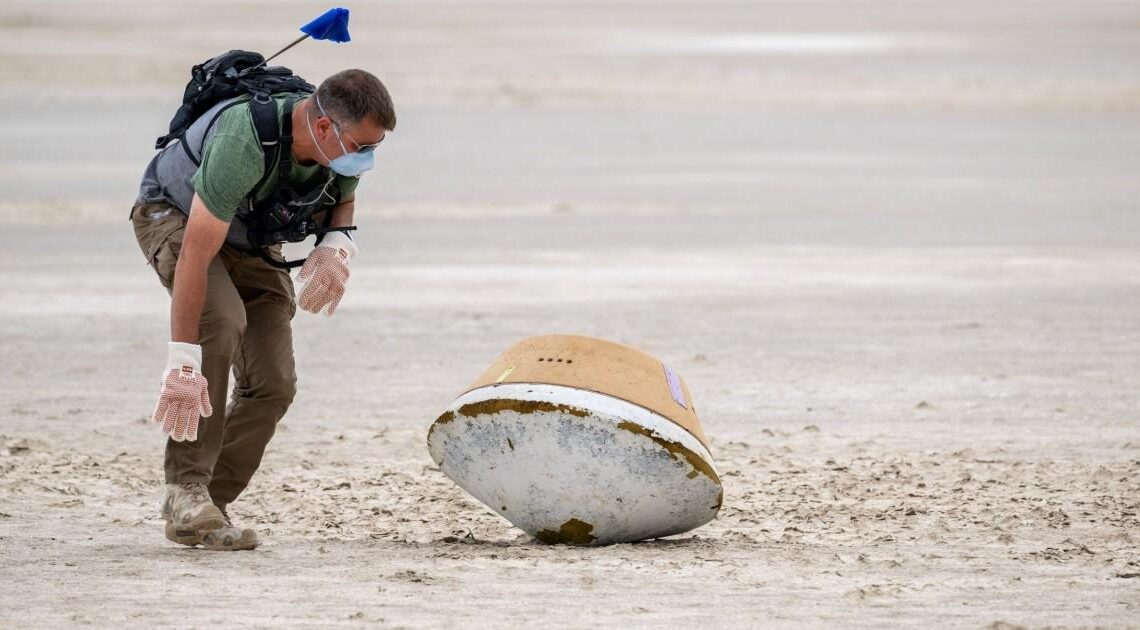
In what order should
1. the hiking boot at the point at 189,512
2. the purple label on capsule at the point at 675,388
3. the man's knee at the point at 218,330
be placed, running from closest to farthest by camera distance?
the man's knee at the point at 218,330 < the hiking boot at the point at 189,512 < the purple label on capsule at the point at 675,388

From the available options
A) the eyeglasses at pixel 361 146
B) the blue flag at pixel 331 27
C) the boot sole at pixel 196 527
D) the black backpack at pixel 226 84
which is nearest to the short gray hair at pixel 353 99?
the eyeglasses at pixel 361 146

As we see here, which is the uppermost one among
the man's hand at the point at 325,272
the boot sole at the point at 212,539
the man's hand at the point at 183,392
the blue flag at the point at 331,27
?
the blue flag at the point at 331,27

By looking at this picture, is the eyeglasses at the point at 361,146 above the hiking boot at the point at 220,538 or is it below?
above


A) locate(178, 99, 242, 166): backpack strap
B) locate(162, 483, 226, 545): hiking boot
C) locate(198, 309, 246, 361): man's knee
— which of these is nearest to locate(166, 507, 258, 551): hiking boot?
locate(162, 483, 226, 545): hiking boot

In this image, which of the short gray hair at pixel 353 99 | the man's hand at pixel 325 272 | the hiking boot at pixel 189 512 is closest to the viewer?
the short gray hair at pixel 353 99

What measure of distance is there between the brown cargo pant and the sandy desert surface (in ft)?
1.06

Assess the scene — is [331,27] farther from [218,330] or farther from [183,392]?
[183,392]

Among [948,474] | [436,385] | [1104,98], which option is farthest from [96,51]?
[948,474]

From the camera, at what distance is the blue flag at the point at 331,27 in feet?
20.4

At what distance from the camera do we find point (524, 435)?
5824 mm

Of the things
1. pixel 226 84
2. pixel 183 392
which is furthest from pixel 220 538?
pixel 226 84

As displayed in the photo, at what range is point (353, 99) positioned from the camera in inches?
222

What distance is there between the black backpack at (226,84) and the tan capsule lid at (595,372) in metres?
1.17

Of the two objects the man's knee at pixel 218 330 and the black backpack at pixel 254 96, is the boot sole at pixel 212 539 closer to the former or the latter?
→ the man's knee at pixel 218 330
